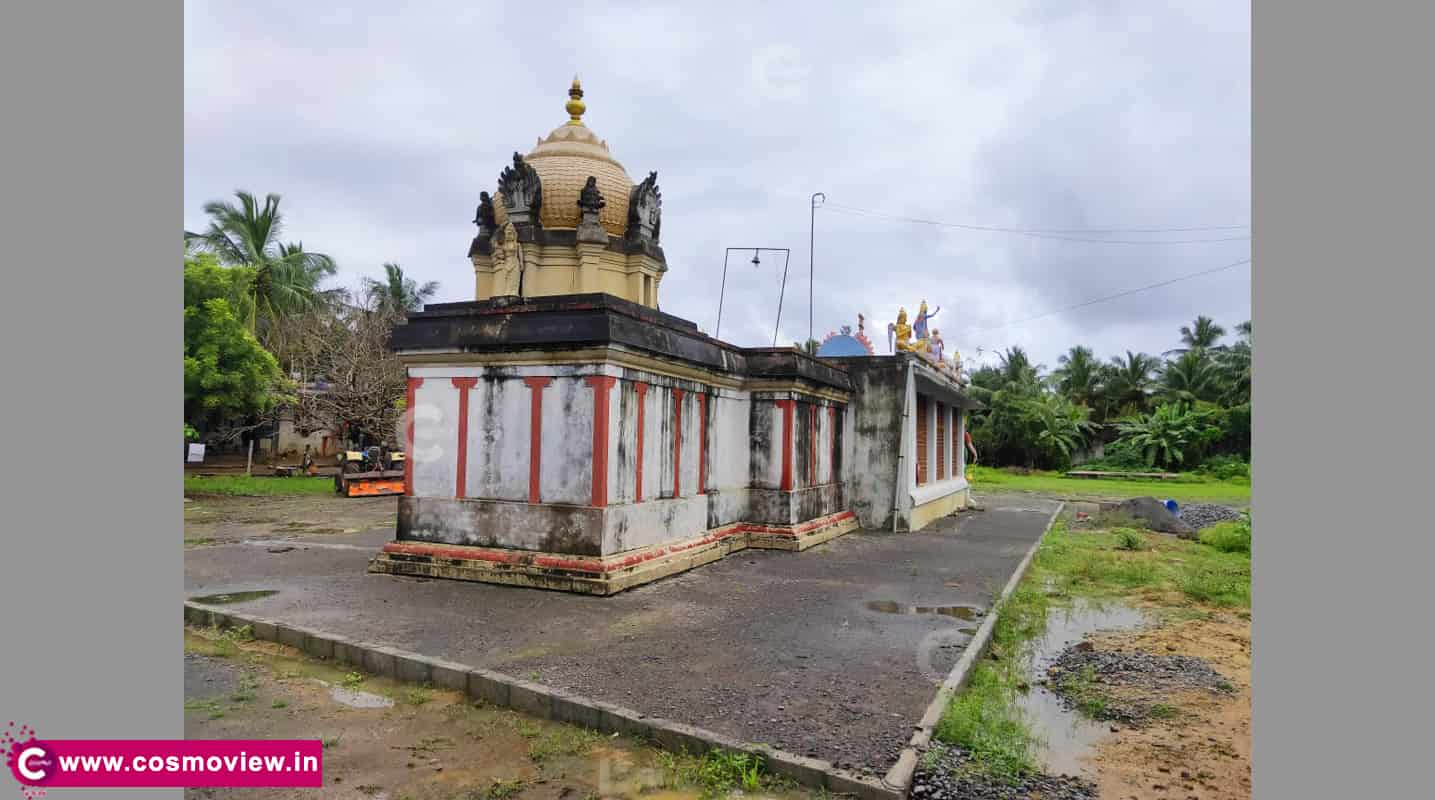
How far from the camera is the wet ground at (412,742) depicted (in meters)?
4.36

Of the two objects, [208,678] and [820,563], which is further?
[820,563]

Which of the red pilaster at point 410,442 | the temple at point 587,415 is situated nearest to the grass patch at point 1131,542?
the temple at point 587,415

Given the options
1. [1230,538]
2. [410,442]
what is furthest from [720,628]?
[1230,538]

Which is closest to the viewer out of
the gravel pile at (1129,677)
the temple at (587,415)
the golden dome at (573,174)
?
the gravel pile at (1129,677)

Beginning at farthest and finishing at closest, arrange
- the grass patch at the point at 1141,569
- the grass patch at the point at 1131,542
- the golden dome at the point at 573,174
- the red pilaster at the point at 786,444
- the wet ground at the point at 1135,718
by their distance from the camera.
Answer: the grass patch at the point at 1131,542 → the red pilaster at the point at 786,444 → the golden dome at the point at 573,174 → the grass patch at the point at 1141,569 → the wet ground at the point at 1135,718

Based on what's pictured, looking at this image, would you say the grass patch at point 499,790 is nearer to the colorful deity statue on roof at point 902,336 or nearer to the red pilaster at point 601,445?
the red pilaster at point 601,445

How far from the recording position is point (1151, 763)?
494cm

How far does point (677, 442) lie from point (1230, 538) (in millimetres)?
10685

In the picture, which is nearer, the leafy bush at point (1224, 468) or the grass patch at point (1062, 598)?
the grass patch at point (1062, 598)

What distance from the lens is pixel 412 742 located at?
4988 millimetres

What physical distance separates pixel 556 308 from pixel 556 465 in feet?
5.97

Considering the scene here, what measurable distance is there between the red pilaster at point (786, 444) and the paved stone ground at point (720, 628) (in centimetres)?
128

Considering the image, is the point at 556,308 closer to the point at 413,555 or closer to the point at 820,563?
the point at 413,555

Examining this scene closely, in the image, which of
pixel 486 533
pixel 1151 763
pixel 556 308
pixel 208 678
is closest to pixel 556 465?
pixel 486 533
